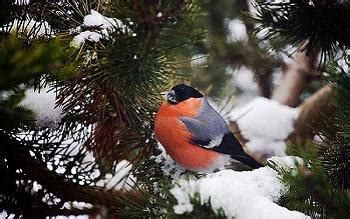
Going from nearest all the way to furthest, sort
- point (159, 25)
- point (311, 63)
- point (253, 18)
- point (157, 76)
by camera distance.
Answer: point (159, 25) → point (157, 76) → point (253, 18) → point (311, 63)

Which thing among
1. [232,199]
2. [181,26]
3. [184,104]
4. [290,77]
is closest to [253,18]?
[184,104]

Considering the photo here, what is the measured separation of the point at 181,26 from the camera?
0.85 metres

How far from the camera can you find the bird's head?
3.96ft

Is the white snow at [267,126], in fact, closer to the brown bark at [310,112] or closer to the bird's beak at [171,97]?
the brown bark at [310,112]

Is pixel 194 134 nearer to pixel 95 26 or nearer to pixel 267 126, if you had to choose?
pixel 95 26

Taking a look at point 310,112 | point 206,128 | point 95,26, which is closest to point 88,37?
point 95,26

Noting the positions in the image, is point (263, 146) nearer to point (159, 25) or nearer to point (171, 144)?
point (171, 144)

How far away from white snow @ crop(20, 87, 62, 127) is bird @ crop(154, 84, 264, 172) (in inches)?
7.7

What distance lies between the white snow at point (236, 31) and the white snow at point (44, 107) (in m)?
1.44

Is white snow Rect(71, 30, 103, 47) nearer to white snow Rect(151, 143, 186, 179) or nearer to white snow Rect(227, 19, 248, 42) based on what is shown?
white snow Rect(151, 143, 186, 179)

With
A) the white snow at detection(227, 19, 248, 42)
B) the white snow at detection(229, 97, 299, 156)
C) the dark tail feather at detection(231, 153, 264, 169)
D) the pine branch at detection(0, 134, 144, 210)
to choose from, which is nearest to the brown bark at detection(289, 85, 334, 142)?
the white snow at detection(229, 97, 299, 156)

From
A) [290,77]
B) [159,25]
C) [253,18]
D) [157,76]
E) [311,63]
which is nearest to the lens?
[159,25]

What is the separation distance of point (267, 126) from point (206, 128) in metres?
1.04

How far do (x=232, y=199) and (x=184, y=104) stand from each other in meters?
0.45
